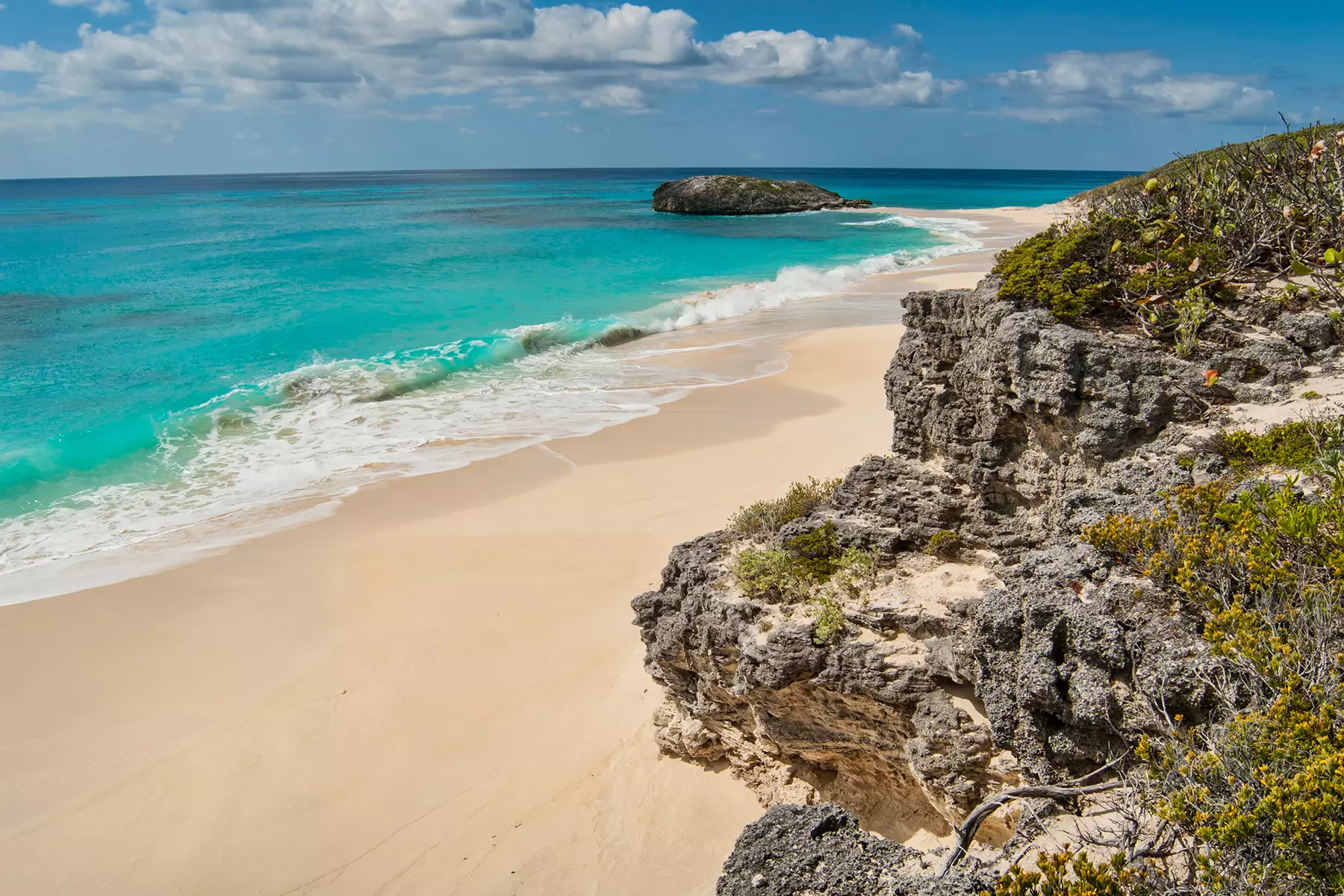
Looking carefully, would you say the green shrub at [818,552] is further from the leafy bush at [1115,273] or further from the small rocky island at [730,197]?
the small rocky island at [730,197]

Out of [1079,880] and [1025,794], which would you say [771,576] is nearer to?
[1025,794]

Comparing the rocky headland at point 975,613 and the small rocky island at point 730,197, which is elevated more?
the small rocky island at point 730,197

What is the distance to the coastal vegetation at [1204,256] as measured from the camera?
6.94 meters

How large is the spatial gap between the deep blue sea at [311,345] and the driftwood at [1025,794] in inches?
481

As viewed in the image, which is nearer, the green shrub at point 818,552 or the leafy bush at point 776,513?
the green shrub at point 818,552

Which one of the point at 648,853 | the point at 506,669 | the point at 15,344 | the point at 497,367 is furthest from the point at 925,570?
the point at 15,344

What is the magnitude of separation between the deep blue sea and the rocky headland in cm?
969

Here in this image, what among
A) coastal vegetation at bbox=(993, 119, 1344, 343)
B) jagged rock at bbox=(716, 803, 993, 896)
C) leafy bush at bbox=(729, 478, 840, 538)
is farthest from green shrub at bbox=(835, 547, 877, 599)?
coastal vegetation at bbox=(993, 119, 1344, 343)

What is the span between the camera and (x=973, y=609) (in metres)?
5.68

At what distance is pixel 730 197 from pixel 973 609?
7468 centimetres

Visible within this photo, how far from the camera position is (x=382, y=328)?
1078 inches

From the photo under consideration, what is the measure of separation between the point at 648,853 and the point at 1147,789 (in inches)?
155

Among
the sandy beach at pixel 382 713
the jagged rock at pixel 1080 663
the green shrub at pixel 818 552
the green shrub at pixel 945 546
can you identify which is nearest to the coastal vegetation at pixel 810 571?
the green shrub at pixel 818 552

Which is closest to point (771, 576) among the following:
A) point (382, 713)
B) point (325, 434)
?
point (382, 713)
